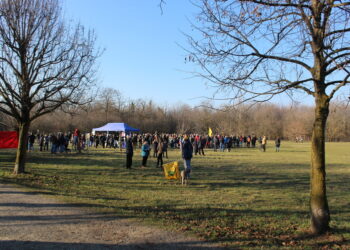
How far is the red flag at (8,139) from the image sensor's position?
24.5 m

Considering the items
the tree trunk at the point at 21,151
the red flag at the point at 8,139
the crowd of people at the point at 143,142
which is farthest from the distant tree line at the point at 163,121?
the tree trunk at the point at 21,151

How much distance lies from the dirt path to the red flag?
18.7 meters

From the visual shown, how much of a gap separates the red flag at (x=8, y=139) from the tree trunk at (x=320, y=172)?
23.8 meters

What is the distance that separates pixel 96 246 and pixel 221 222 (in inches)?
110

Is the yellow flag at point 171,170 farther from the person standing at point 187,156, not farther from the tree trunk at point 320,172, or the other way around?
the tree trunk at point 320,172

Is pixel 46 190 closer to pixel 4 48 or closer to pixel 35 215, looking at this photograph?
pixel 35 215

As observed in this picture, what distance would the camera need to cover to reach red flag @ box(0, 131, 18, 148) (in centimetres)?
2450

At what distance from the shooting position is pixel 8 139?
24.6 m

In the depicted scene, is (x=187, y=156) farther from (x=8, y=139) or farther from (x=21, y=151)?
(x=8, y=139)

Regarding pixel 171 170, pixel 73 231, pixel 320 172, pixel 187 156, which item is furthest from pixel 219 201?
pixel 73 231

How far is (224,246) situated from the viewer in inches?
209

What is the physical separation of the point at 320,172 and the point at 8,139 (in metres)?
24.4

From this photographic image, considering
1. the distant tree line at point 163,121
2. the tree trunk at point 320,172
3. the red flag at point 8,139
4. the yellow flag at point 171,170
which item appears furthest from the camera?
the distant tree line at point 163,121

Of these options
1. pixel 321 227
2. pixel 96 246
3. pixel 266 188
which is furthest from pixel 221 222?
pixel 266 188
